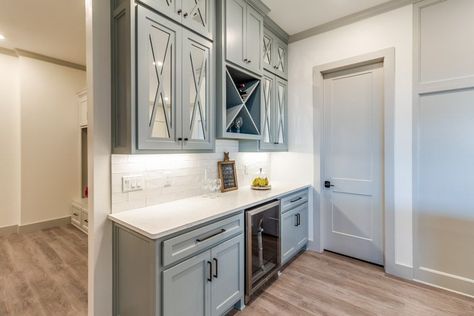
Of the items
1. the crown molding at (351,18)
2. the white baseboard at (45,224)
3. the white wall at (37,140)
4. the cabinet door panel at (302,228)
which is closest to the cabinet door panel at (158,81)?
the cabinet door panel at (302,228)

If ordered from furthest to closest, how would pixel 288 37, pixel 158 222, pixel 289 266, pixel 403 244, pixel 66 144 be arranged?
pixel 66 144 → pixel 288 37 → pixel 289 266 → pixel 403 244 → pixel 158 222

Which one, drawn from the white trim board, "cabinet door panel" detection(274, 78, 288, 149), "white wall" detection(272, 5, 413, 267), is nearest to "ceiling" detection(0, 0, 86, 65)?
"cabinet door panel" detection(274, 78, 288, 149)

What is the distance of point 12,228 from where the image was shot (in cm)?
383

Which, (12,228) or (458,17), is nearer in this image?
(458,17)

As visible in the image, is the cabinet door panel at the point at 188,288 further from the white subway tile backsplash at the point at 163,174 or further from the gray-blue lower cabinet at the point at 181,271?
the white subway tile backsplash at the point at 163,174

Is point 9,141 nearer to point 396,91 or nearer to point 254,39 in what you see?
point 254,39

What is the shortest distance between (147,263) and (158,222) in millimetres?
250

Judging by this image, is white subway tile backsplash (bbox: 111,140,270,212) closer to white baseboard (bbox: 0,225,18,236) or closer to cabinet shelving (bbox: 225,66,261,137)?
cabinet shelving (bbox: 225,66,261,137)

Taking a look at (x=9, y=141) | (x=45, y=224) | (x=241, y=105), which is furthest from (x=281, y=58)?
(x=45, y=224)

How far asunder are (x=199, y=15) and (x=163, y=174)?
1412mm

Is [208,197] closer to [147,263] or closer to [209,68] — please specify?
[147,263]

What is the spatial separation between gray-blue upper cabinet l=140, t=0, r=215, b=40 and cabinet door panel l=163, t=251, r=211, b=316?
1773mm

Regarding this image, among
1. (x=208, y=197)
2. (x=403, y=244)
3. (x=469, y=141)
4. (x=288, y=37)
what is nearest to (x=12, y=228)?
(x=208, y=197)

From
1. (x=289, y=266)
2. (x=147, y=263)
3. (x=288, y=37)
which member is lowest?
(x=289, y=266)
